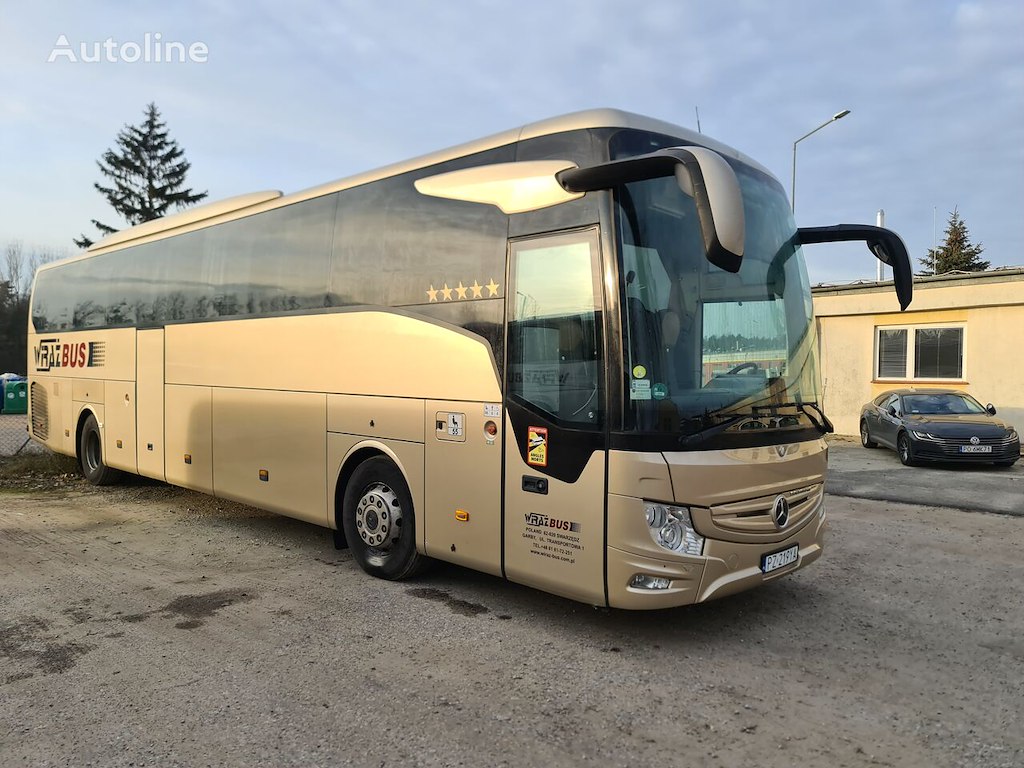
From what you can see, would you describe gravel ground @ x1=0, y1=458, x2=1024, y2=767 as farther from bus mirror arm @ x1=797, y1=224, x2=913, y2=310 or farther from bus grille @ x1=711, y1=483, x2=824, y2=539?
bus mirror arm @ x1=797, y1=224, x2=913, y2=310

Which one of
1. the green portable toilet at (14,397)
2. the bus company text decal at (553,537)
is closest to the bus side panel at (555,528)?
the bus company text decal at (553,537)

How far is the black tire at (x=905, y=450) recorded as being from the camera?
13633 millimetres

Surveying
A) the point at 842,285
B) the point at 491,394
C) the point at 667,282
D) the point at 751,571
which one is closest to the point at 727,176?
the point at 667,282

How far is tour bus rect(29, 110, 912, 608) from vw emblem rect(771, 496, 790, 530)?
0.09ft

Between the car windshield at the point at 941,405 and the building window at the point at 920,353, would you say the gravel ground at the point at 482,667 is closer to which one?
the car windshield at the point at 941,405

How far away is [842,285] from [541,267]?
17.0 m

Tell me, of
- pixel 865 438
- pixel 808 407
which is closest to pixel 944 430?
pixel 865 438

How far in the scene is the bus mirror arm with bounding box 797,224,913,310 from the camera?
581 centimetres

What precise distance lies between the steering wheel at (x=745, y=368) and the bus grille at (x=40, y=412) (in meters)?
12.2

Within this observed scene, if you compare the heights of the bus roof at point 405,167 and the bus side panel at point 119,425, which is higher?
the bus roof at point 405,167

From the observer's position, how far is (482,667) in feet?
14.3

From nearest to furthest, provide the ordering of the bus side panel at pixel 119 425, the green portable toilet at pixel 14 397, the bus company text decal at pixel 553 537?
1. the bus company text decal at pixel 553 537
2. the bus side panel at pixel 119 425
3. the green portable toilet at pixel 14 397

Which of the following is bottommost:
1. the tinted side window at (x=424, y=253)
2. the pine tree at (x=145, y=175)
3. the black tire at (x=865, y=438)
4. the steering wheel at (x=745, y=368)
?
the black tire at (x=865, y=438)

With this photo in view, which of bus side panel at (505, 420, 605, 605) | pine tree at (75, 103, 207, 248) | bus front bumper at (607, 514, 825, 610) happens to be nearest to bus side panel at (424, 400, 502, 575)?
bus side panel at (505, 420, 605, 605)
